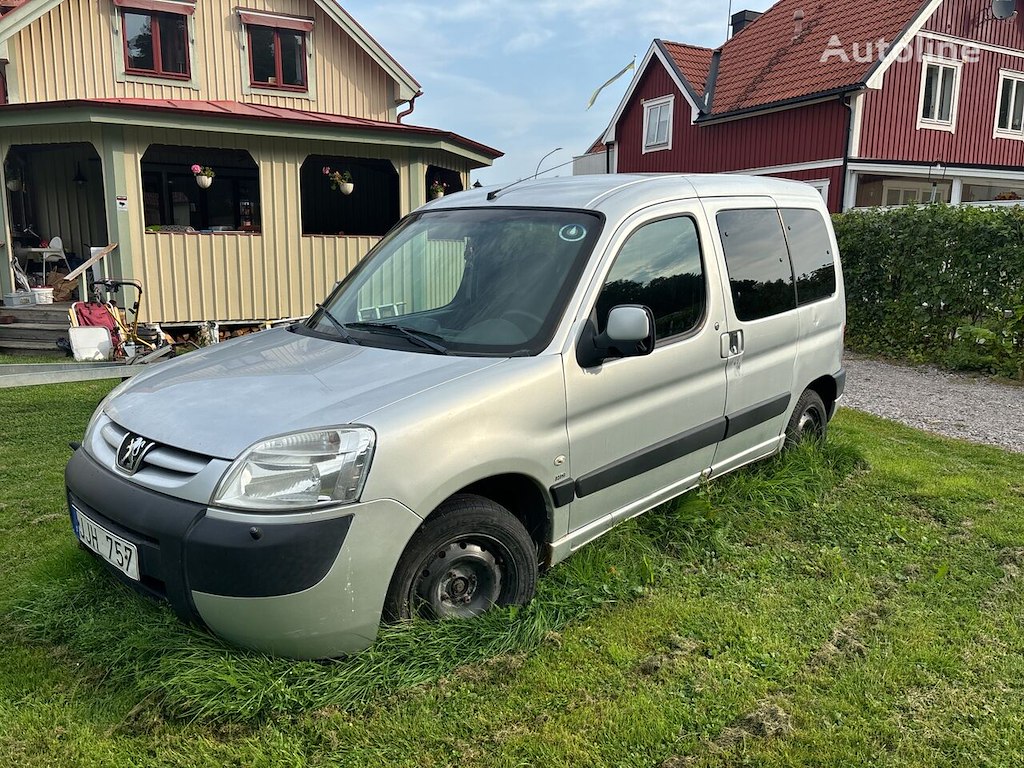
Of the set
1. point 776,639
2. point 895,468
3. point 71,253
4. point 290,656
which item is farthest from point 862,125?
point 290,656

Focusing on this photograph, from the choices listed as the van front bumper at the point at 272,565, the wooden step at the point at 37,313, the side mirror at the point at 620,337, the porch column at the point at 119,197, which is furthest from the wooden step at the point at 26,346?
the side mirror at the point at 620,337

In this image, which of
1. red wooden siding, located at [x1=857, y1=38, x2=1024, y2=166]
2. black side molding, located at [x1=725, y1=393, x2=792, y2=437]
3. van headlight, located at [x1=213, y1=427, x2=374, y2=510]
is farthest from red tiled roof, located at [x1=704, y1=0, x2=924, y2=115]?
van headlight, located at [x1=213, y1=427, x2=374, y2=510]

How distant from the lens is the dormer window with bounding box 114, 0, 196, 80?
14227 mm

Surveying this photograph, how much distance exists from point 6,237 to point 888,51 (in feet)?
64.1

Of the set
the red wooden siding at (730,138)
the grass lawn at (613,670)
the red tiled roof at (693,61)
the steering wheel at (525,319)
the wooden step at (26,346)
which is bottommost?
the grass lawn at (613,670)

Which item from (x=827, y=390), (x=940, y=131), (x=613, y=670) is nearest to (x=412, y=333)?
(x=613, y=670)

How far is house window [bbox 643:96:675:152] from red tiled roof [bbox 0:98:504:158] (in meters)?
11.6

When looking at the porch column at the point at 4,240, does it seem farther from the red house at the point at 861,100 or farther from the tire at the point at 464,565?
the red house at the point at 861,100

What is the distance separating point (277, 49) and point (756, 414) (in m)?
14.4

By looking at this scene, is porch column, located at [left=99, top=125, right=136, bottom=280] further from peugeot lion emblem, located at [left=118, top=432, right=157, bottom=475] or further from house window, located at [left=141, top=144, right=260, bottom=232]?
peugeot lion emblem, located at [left=118, top=432, right=157, bottom=475]

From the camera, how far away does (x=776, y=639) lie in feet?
11.1

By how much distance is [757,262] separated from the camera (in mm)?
4598

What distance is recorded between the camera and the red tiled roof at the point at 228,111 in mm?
11070

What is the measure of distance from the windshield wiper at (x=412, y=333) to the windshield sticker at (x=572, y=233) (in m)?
0.78
